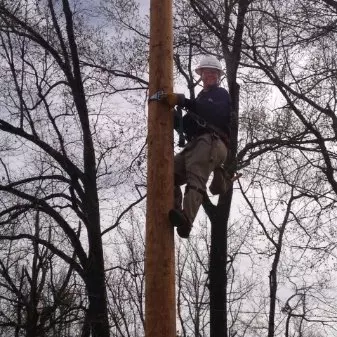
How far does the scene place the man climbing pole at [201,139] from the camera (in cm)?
374

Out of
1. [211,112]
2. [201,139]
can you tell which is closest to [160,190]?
[201,139]

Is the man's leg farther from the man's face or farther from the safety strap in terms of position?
the man's face

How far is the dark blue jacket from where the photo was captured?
13.6 ft

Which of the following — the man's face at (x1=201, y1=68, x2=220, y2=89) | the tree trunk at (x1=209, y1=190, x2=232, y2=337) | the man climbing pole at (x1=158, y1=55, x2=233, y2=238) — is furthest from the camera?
the tree trunk at (x1=209, y1=190, x2=232, y2=337)

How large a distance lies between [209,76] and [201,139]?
0.66m

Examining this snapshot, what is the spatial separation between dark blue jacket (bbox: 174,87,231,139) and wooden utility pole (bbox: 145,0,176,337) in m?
0.93

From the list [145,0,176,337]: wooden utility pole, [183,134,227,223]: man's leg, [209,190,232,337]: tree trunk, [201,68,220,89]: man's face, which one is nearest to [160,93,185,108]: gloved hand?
[145,0,176,337]: wooden utility pole

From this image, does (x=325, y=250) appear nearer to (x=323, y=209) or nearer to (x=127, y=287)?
(x=323, y=209)

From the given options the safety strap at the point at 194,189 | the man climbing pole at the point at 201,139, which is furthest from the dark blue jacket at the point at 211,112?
the safety strap at the point at 194,189

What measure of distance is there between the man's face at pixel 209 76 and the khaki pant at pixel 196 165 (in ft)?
1.86

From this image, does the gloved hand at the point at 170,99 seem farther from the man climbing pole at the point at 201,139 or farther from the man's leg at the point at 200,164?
the man's leg at the point at 200,164

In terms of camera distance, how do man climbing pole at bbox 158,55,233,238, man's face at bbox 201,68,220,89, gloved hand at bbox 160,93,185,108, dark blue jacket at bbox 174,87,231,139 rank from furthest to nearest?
man's face at bbox 201,68,220,89, dark blue jacket at bbox 174,87,231,139, man climbing pole at bbox 158,55,233,238, gloved hand at bbox 160,93,185,108

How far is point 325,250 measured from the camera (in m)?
10.6

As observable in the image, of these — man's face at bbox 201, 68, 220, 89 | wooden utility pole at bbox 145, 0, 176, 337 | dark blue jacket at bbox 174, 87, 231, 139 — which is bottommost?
wooden utility pole at bbox 145, 0, 176, 337
